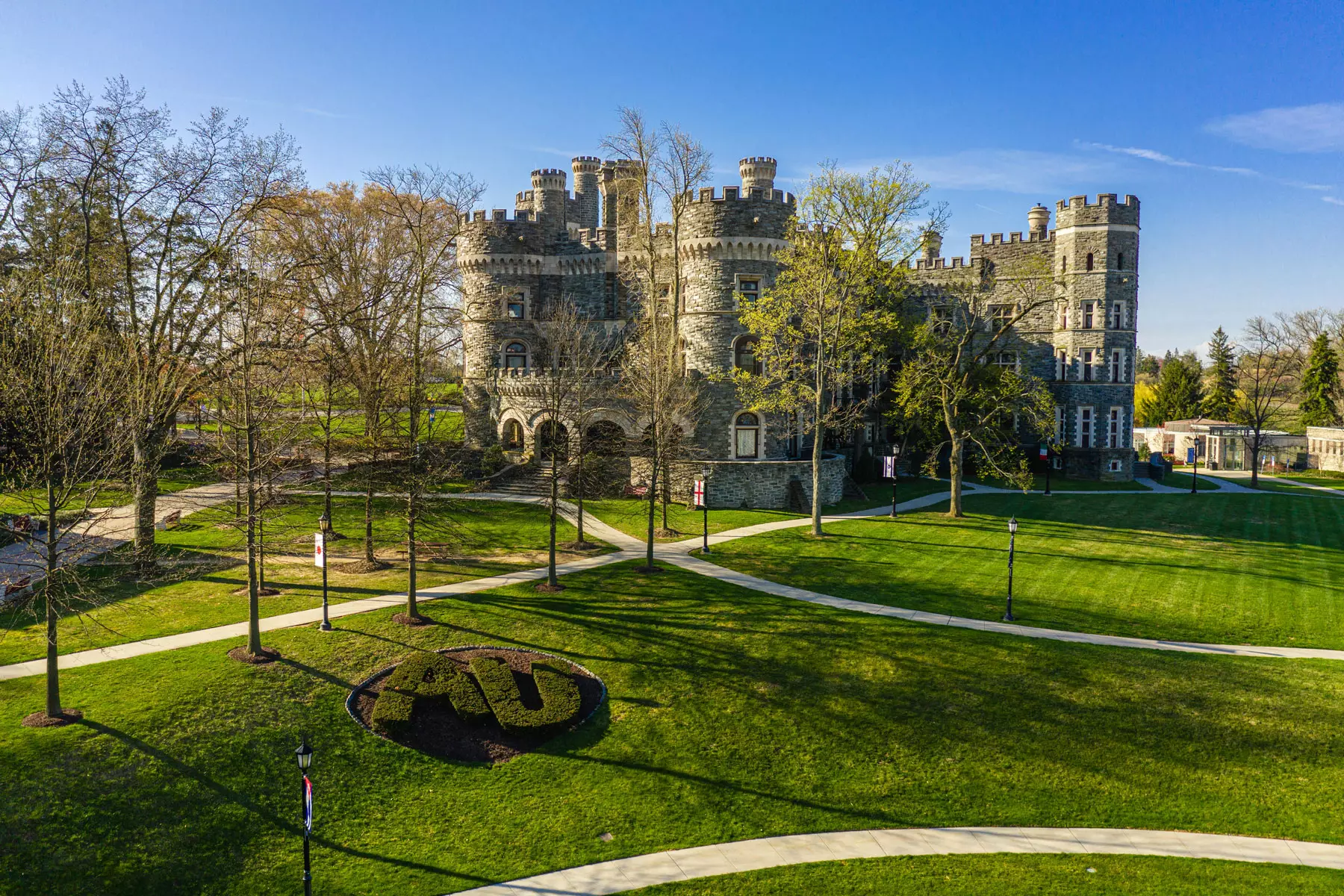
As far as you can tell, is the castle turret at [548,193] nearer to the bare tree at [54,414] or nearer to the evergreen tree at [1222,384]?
the bare tree at [54,414]

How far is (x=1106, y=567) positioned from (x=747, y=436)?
16042 millimetres

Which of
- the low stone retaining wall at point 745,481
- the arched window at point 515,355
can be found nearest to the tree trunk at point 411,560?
the low stone retaining wall at point 745,481

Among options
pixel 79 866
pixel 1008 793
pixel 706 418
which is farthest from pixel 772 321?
pixel 79 866

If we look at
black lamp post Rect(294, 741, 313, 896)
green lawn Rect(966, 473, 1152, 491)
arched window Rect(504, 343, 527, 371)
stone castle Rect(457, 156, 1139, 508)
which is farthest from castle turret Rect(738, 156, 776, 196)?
black lamp post Rect(294, 741, 313, 896)

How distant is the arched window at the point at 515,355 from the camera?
45.3 m

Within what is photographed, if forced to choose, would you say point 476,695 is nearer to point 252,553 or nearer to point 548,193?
point 252,553

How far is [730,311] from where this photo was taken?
37.3 meters

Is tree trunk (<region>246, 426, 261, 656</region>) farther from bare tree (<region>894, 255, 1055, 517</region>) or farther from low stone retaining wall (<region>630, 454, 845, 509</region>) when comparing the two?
bare tree (<region>894, 255, 1055, 517</region>)

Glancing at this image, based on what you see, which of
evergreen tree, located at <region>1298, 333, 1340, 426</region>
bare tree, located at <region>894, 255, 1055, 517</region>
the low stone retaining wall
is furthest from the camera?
evergreen tree, located at <region>1298, 333, 1340, 426</region>

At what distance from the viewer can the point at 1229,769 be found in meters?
15.1

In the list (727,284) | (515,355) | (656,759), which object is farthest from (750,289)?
(656,759)

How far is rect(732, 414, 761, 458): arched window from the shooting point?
124 feet

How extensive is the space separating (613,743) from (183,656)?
9924mm

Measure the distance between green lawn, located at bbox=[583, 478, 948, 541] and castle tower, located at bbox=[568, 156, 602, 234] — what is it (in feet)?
73.6
